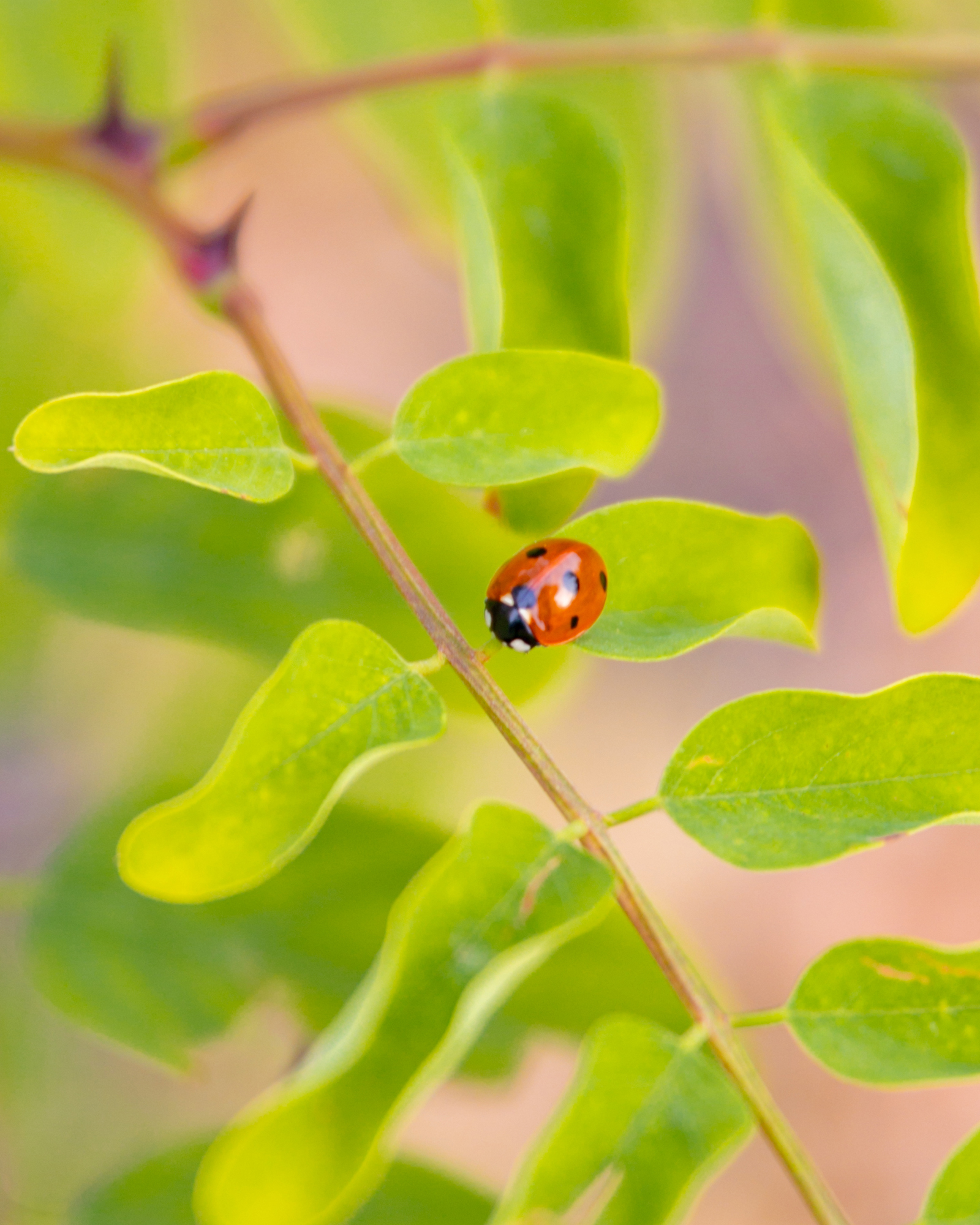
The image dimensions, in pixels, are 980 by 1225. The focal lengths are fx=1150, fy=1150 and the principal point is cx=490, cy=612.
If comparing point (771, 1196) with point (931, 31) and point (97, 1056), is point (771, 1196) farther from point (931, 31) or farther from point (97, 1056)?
point (931, 31)

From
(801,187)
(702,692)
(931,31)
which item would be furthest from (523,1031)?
(702,692)

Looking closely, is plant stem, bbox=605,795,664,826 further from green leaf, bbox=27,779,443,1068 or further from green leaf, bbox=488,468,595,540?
green leaf, bbox=27,779,443,1068

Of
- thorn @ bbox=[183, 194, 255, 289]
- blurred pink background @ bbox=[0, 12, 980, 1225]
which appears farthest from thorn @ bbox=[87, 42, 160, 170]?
blurred pink background @ bbox=[0, 12, 980, 1225]

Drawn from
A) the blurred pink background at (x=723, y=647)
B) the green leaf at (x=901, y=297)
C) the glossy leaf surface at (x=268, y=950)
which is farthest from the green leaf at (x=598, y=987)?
the blurred pink background at (x=723, y=647)

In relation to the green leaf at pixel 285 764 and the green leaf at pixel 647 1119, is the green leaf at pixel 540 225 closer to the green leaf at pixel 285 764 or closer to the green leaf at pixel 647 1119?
the green leaf at pixel 285 764

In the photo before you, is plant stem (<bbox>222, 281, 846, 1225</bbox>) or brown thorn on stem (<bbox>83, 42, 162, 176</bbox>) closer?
plant stem (<bbox>222, 281, 846, 1225</bbox>)

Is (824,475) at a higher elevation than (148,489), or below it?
higher

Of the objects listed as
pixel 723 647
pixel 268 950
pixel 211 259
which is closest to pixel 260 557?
pixel 211 259
